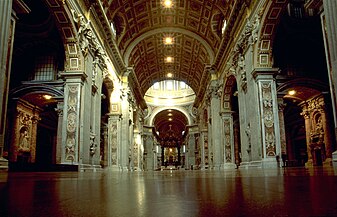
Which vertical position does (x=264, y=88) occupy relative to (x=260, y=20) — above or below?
below

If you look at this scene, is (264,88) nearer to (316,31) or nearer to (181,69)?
(316,31)

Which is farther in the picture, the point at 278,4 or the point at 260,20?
the point at 260,20

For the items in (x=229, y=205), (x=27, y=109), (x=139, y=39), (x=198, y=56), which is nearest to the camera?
(x=229, y=205)

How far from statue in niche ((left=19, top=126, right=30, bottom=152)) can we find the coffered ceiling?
6.60 m

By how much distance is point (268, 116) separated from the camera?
10.4 m

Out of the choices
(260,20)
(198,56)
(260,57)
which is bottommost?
(260,57)

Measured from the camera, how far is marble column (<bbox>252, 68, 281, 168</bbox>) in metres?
10.1

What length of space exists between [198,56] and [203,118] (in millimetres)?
5970

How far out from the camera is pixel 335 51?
5250mm

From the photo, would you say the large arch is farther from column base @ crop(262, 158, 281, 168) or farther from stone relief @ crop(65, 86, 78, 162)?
column base @ crop(262, 158, 281, 168)

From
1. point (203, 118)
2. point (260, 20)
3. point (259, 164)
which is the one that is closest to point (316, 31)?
point (260, 20)

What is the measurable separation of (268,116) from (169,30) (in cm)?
1184

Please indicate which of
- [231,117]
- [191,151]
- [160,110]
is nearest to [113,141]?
[231,117]

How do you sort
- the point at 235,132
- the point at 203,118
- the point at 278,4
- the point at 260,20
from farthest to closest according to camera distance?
1. the point at 203,118
2. the point at 235,132
3. the point at 260,20
4. the point at 278,4
